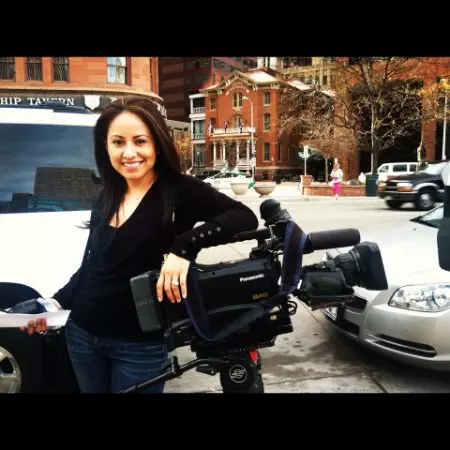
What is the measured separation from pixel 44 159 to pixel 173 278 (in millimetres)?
1332

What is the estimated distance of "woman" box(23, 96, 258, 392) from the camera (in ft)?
4.87

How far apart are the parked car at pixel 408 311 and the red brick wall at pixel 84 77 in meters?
1.31

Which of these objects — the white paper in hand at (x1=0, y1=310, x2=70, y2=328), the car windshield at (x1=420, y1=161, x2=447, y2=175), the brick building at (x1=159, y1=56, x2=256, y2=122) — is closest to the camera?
the white paper in hand at (x1=0, y1=310, x2=70, y2=328)

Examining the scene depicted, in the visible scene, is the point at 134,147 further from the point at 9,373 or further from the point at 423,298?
the point at 423,298

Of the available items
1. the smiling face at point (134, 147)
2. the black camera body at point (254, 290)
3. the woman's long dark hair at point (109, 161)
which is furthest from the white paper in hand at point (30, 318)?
the smiling face at point (134, 147)

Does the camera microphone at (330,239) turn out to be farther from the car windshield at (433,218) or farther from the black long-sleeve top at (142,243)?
the car windshield at (433,218)

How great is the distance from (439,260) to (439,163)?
0.63 meters

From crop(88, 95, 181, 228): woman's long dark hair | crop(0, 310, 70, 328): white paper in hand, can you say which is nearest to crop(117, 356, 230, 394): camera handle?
crop(0, 310, 70, 328): white paper in hand

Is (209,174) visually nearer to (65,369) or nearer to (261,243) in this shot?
(261,243)

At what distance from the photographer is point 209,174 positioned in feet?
6.54

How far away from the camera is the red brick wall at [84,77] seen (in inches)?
86.0

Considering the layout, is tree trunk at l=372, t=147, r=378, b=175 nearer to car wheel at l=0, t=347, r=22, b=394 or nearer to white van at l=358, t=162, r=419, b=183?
white van at l=358, t=162, r=419, b=183

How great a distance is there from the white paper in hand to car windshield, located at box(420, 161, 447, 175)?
2.11 m
